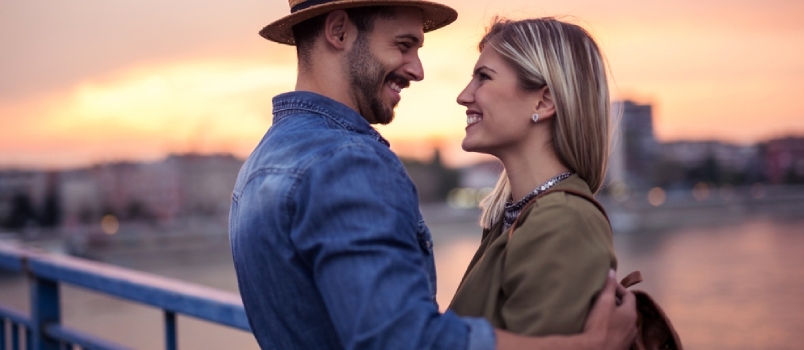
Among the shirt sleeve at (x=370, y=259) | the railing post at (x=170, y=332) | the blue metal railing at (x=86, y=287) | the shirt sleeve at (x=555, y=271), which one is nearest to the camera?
the shirt sleeve at (x=370, y=259)

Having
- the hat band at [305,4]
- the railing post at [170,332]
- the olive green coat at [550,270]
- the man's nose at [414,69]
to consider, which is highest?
the hat band at [305,4]

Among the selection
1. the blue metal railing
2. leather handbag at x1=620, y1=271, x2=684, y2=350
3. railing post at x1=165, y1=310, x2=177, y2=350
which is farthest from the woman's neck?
railing post at x1=165, y1=310, x2=177, y2=350

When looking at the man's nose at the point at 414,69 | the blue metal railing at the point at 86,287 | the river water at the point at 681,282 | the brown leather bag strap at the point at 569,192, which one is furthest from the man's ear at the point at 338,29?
the river water at the point at 681,282

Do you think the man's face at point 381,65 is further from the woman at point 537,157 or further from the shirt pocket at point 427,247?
the shirt pocket at point 427,247

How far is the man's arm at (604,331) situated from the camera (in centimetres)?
100

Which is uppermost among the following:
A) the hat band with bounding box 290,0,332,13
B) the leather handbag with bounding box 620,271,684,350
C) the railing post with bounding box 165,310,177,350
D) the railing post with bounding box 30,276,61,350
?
the hat band with bounding box 290,0,332,13

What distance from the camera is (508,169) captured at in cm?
131

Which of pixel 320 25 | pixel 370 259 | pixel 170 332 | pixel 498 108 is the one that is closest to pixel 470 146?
pixel 498 108

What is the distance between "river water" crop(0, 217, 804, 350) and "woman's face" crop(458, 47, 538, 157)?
87.9 ft

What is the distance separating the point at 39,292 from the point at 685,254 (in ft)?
210

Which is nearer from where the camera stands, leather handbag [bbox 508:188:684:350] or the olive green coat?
the olive green coat

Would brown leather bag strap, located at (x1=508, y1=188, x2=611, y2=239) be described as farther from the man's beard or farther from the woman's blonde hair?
the man's beard

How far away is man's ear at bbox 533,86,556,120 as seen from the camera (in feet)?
4.09

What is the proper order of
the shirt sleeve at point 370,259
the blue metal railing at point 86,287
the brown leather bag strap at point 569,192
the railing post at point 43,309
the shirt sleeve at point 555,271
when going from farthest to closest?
the railing post at point 43,309 → the blue metal railing at point 86,287 → the brown leather bag strap at point 569,192 → the shirt sleeve at point 555,271 → the shirt sleeve at point 370,259
